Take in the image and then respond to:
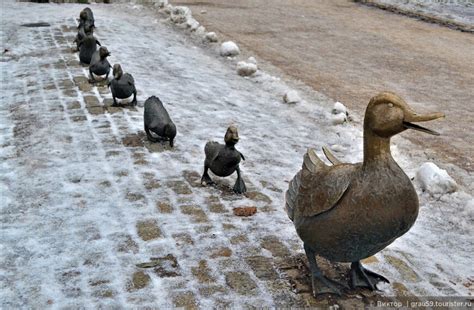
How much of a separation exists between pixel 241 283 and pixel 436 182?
280cm

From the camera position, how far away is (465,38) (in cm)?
1488

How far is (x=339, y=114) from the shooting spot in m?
8.16

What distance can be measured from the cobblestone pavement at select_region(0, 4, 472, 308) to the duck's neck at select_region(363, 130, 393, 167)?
3.37 ft

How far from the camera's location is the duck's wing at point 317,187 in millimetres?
3500

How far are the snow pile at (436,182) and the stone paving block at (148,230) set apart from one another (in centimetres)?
282

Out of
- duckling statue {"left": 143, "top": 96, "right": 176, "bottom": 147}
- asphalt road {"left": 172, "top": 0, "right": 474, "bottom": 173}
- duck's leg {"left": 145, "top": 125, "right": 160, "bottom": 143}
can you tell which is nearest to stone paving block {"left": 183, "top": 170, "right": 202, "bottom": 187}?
duckling statue {"left": 143, "top": 96, "right": 176, "bottom": 147}

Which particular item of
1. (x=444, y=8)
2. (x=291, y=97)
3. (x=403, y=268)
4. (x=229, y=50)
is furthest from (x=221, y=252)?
(x=444, y=8)

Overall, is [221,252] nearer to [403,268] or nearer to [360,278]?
[360,278]

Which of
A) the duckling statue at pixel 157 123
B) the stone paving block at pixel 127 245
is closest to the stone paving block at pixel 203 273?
the stone paving block at pixel 127 245

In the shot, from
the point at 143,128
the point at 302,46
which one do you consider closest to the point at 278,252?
the point at 143,128

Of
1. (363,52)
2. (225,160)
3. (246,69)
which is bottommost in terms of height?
(363,52)

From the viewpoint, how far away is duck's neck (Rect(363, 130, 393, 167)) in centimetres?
338

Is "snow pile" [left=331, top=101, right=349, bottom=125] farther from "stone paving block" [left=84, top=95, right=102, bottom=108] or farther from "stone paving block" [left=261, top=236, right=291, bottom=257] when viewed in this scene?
"stone paving block" [left=261, top=236, right=291, bottom=257]

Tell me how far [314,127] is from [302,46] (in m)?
5.99
